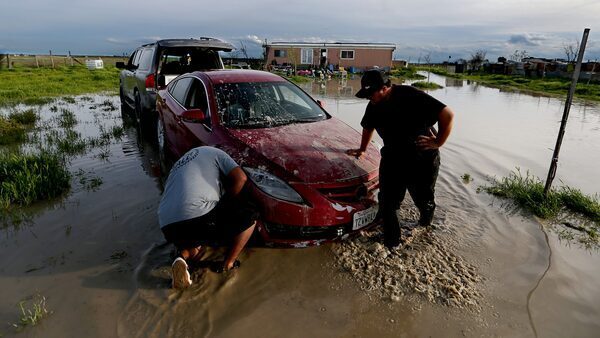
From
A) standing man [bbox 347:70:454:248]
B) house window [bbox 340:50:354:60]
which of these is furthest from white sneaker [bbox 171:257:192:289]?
house window [bbox 340:50:354:60]

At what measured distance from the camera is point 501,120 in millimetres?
10914

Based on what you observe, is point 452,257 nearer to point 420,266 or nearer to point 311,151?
point 420,266

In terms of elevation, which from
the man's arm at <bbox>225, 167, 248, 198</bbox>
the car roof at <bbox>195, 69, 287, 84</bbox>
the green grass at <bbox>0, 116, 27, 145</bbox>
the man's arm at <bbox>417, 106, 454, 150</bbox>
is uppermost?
the car roof at <bbox>195, 69, 287, 84</bbox>

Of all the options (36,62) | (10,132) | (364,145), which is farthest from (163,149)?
(36,62)

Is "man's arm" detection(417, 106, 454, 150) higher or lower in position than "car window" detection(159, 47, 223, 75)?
lower

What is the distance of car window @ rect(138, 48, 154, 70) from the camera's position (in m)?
7.56

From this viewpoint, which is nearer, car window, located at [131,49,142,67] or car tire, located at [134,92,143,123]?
car tire, located at [134,92,143,123]

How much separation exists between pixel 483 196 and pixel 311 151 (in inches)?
114

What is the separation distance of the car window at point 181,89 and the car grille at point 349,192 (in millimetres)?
2826

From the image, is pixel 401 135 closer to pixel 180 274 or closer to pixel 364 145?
pixel 364 145

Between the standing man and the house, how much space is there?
34607 mm

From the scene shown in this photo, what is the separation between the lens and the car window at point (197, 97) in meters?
4.45

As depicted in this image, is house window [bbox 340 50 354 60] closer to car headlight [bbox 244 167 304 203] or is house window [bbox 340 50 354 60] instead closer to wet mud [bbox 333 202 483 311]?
wet mud [bbox 333 202 483 311]

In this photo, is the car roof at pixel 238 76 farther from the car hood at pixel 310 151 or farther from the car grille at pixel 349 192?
the car grille at pixel 349 192
